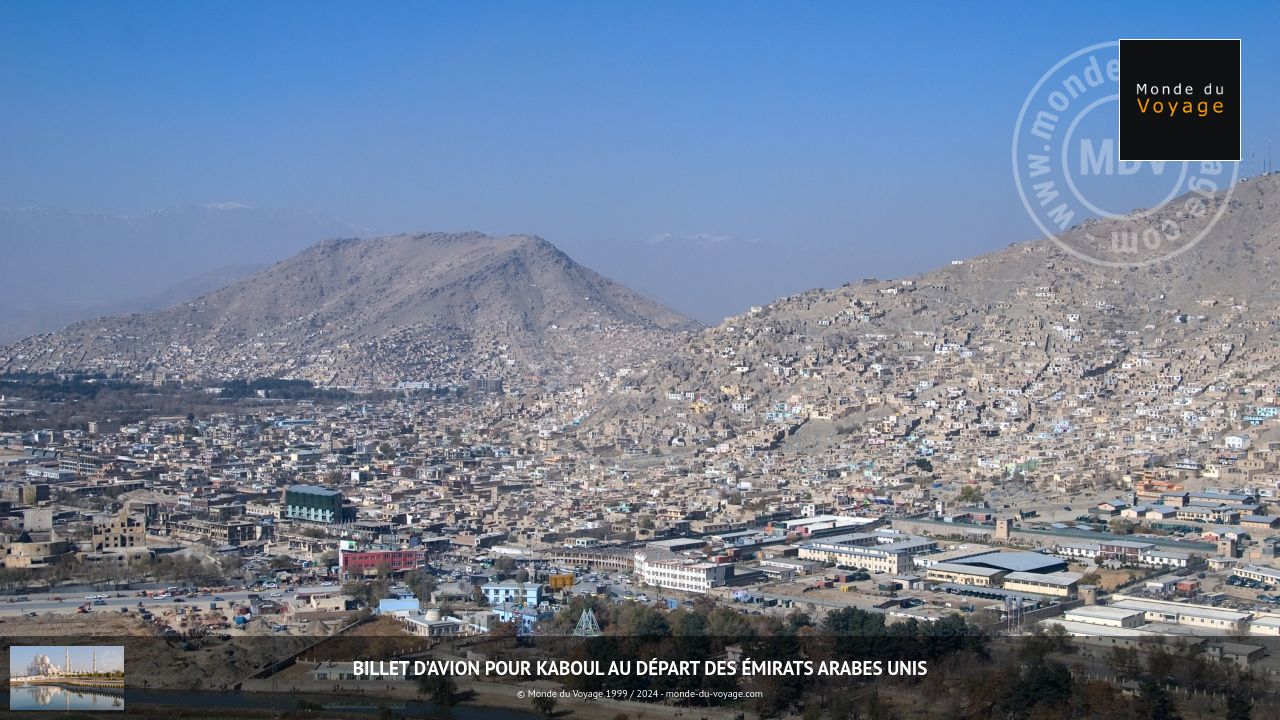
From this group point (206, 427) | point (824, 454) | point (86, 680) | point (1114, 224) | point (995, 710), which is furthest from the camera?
point (1114, 224)

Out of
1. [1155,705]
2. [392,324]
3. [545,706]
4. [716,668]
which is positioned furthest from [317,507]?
[392,324]

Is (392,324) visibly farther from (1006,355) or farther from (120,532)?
(120,532)

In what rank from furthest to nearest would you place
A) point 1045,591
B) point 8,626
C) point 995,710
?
point 1045,591, point 8,626, point 995,710

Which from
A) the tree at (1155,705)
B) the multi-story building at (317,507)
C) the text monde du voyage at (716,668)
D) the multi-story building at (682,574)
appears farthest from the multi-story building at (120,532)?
the tree at (1155,705)

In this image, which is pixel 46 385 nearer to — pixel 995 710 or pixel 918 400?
pixel 918 400

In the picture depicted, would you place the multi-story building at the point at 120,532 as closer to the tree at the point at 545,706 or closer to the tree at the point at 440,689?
the tree at the point at 440,689

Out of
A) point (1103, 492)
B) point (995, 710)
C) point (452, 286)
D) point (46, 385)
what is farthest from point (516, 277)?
point (995, 710)

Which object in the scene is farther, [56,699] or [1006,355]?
[1006,355]
